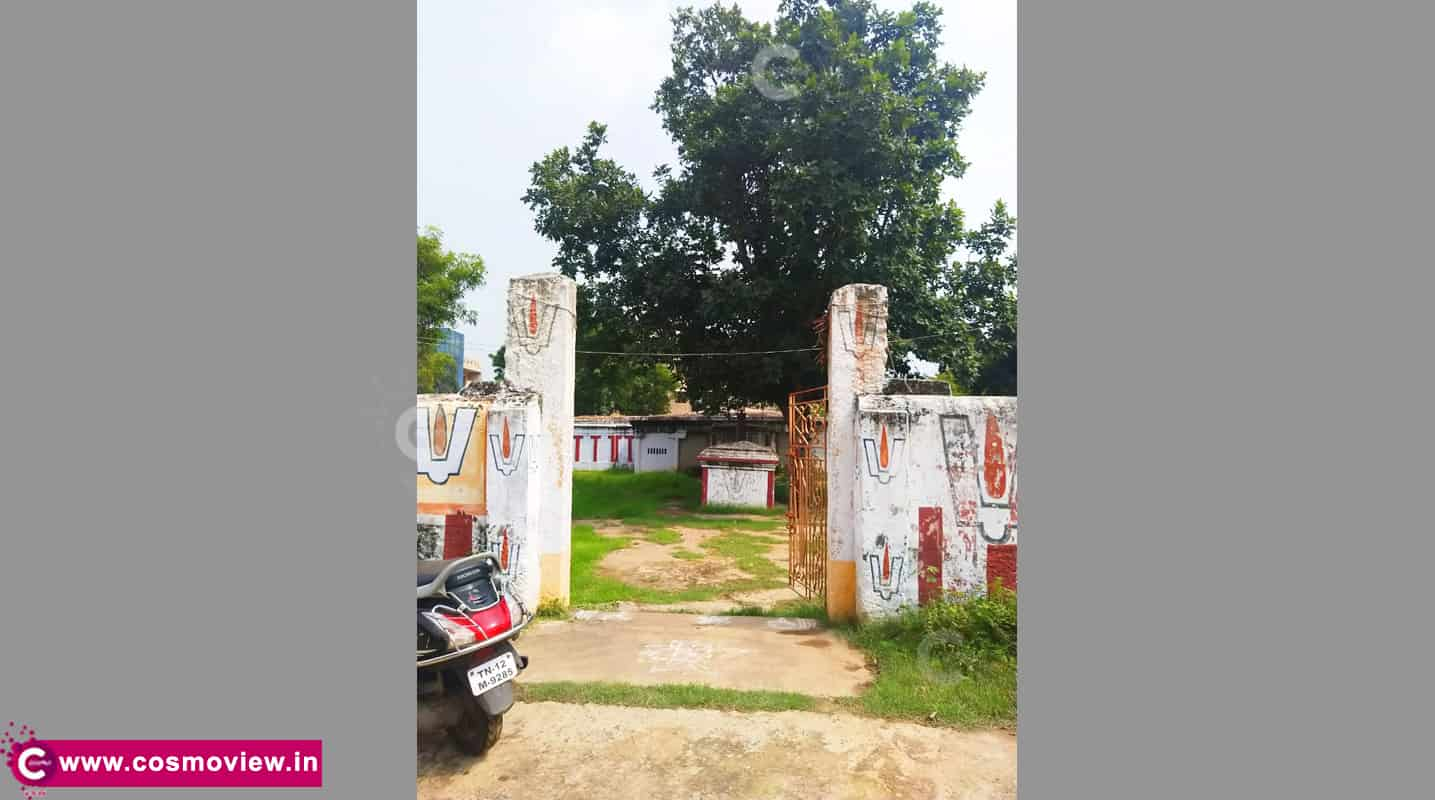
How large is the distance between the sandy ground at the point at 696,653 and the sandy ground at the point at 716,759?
0.55 meters

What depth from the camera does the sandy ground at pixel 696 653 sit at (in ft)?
15.8

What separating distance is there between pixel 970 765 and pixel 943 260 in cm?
1386

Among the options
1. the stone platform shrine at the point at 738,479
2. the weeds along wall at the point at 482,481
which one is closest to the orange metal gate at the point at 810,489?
the weeds along wall at the point at 482,481

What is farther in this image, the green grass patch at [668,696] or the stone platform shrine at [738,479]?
the stone platform shrine at [738,479]

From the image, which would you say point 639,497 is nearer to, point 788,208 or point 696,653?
point 788,208

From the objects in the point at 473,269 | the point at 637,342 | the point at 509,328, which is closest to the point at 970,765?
the point at 509,328

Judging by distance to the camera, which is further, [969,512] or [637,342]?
[637,342]

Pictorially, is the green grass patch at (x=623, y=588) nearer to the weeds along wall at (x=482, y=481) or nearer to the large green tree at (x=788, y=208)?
the weeds along wall at (x=482, y=481)

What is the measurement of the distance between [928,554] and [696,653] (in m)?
2.25

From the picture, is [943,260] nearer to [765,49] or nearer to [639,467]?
[765,49]

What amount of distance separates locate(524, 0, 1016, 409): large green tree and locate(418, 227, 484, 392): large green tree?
633cm

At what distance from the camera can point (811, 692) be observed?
460cm

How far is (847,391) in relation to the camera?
6207 mm

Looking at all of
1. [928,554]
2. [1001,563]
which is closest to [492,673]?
[928,554]
